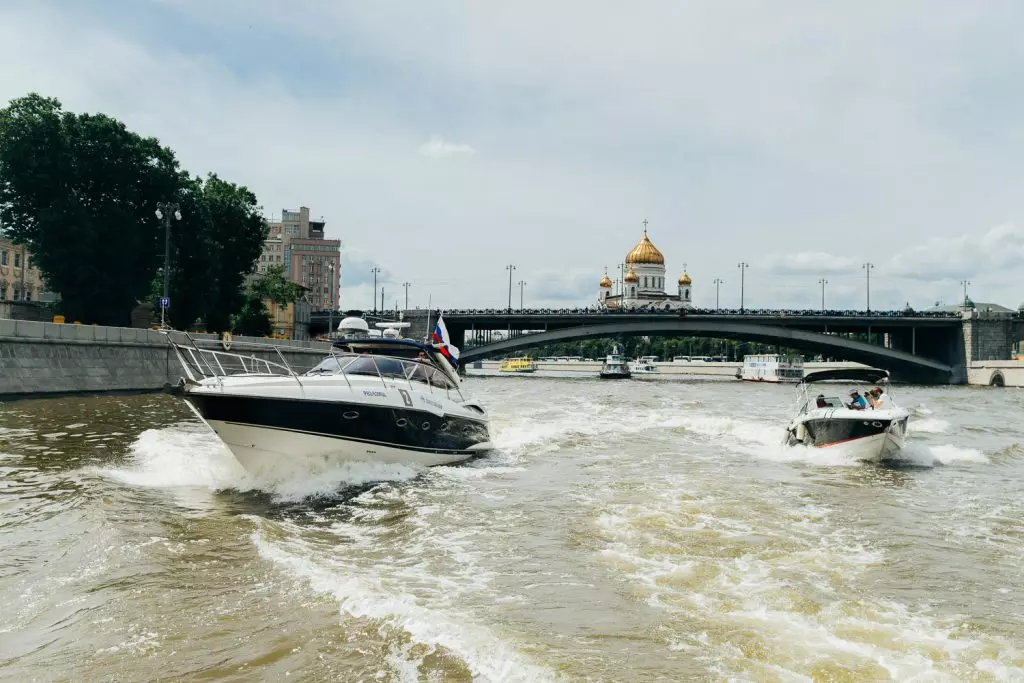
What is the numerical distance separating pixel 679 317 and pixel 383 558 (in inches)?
3204

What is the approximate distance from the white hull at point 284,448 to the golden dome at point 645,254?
161m

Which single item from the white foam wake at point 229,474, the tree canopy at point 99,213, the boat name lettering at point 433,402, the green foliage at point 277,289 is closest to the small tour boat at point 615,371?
the green foliage at point 277,289

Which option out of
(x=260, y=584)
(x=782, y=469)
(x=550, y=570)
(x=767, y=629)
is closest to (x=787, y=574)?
(x=767, y=629)

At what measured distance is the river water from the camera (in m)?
5.77

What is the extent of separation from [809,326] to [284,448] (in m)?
87.0

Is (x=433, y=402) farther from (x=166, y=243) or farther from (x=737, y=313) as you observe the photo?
(x=737, y=313)

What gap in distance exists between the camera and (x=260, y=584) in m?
7.29

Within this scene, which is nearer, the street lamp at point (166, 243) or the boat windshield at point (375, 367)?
the boat windshield at point (375, 367)

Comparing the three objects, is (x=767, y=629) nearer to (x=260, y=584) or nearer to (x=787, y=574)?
(x=787, y=574)

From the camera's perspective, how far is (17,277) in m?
79.8

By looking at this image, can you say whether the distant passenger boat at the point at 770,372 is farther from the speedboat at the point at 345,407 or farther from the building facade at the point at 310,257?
the building facade at the point at 310,257

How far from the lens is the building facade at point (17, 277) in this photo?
250 feet

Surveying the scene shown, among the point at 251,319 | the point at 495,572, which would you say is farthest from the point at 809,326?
the point at 495,572

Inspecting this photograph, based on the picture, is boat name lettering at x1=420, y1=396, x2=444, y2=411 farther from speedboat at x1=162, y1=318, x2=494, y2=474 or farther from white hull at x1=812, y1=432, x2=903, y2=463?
white hull at x1=812, y1=432, x2=903, y2=463
